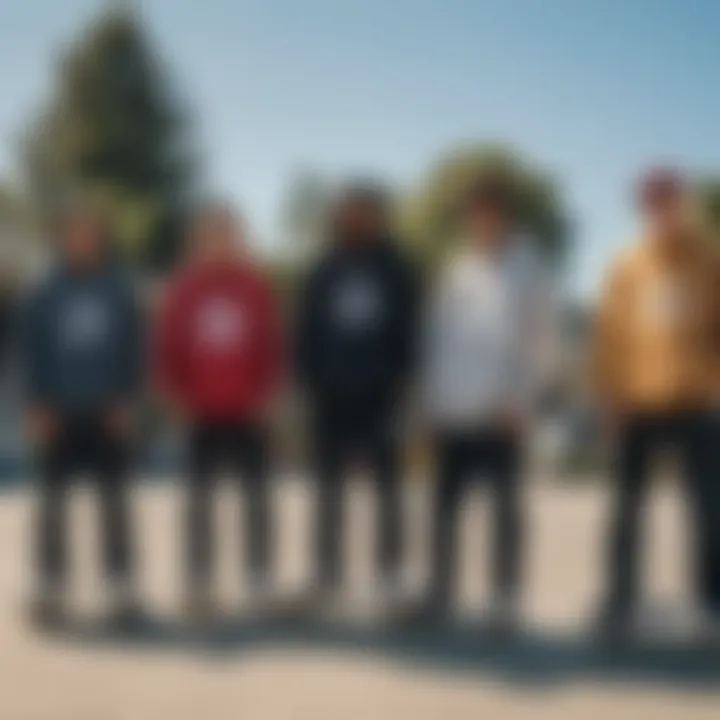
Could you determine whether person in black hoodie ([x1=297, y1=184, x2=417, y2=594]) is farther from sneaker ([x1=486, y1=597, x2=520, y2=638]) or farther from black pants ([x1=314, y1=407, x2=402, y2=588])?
sneaker ([x1=486, y1=597, x2=520, y2=638])

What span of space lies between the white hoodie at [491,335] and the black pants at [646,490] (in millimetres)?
414

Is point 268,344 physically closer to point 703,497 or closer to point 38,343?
point 38,343

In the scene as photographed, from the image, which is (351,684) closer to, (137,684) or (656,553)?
(137,684)

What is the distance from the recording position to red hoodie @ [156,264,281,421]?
176 inches

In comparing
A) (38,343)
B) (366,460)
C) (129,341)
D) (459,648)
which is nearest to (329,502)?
(366,460)

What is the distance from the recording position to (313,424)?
4.64 meters

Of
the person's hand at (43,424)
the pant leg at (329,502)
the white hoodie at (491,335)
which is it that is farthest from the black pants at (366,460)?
the person's hand at (43,424)

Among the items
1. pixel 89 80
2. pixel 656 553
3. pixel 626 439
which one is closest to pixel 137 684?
pixel 626 439

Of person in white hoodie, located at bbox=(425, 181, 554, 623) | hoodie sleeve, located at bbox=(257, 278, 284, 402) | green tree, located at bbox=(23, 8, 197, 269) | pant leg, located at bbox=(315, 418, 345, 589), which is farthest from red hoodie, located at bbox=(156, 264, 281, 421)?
green tree, located at bbox=(23, 8, 197, 269)

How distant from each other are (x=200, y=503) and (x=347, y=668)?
3.05 ft

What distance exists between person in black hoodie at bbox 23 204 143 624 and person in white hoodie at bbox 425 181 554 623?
1.20 meters

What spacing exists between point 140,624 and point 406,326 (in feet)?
5.18

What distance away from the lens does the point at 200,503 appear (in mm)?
4598

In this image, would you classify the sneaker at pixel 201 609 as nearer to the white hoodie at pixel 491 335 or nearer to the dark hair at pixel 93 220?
the white hoodie at pixel 491 335
